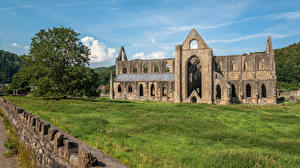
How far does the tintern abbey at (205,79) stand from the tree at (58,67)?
720 inches

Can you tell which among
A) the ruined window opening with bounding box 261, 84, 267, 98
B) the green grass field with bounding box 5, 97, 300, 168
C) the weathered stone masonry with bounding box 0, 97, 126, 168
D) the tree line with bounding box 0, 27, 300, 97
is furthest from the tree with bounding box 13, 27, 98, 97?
the ruined window opening with bounding box 261, 84, 267, 98

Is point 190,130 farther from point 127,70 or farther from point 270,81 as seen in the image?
point 127,70

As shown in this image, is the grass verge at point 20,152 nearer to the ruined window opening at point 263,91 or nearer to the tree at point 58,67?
the tree at point 58,67

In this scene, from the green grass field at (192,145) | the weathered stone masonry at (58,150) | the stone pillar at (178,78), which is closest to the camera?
the weathered stone masonry at (58,150)

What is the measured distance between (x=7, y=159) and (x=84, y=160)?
6.84 meters

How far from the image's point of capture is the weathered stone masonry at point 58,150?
450cm

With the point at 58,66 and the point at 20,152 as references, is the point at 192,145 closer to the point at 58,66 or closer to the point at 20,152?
the point at 20,152

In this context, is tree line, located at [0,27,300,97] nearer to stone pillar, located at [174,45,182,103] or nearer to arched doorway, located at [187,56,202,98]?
stone pillar, located at [174,45,182,103]

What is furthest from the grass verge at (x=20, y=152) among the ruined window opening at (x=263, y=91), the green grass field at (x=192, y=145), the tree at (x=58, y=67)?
the ruined window opening at (x=263, y=91)

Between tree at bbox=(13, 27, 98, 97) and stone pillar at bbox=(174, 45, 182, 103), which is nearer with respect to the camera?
tree at bbox=(13, 27, 98, 97)

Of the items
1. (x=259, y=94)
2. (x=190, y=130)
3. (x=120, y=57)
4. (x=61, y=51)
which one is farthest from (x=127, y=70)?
(x=190, y=130)

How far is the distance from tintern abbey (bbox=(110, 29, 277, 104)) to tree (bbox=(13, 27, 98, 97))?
1830 cm

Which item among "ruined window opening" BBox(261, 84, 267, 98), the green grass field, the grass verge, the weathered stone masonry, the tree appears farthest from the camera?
"ruined window opening" BBox(261, 84, 267, 98)

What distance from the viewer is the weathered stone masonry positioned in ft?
14.8
